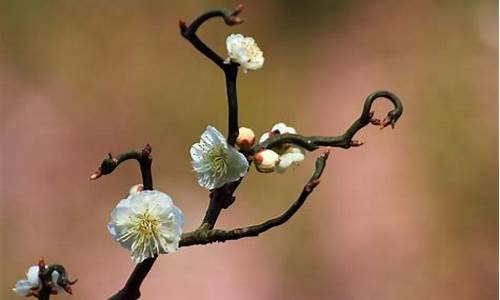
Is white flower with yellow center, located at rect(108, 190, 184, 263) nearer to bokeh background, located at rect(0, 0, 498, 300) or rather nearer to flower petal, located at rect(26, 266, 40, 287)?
flower petal, located at rect(26, 266, 40, 287)

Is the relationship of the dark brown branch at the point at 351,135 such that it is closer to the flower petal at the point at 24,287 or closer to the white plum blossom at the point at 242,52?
the white plum blossom at the point at 242,52

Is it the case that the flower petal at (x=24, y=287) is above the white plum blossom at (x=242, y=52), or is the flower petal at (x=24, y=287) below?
below

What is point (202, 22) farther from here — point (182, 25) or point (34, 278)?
point (34, 278)

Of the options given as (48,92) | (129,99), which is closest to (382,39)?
(129,99)

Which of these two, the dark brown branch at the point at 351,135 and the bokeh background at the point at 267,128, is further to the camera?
the bokeh background at the point at 267,128

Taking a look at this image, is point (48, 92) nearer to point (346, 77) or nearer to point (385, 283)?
point (346, 77)

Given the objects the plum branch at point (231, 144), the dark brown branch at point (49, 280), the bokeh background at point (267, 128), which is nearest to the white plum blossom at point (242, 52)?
the plum branch at point (231, 144)

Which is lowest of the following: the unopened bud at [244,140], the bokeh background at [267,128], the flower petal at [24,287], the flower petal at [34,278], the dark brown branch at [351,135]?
the flower petal at [24,287]

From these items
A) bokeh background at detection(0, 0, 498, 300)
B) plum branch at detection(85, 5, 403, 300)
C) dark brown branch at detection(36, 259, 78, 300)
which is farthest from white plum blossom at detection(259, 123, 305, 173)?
bokeh background at detection(0, 0, 498, 300)
